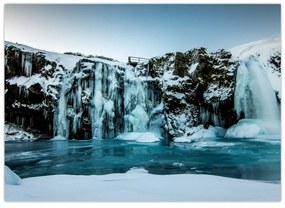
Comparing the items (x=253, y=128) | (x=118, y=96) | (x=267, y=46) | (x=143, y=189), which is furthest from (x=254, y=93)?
(x=118, y=96)

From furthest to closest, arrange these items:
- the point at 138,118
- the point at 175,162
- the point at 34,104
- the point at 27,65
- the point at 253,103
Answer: the point at 34,104, the point at 27,65, the point at 138,118, the point at 253,103, the point at 175,162

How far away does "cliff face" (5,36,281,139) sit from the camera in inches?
307

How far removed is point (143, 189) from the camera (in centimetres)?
303

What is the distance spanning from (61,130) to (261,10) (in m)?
6.77

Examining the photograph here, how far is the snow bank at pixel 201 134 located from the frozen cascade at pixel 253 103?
0.34 m

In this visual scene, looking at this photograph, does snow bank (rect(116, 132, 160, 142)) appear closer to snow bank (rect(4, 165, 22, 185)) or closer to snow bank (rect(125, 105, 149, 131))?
snow bank (rect(125, 105, 149, 131))

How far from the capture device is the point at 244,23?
385 cm

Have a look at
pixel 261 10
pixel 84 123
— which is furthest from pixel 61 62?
pixel 261 10

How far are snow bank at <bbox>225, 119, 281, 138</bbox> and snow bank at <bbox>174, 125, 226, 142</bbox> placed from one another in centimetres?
33

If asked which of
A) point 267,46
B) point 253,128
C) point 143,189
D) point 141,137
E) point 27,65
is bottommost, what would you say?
point 143,189

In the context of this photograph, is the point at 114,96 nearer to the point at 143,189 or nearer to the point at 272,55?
the point at 272,55

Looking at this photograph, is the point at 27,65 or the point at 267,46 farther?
the point at 27,65

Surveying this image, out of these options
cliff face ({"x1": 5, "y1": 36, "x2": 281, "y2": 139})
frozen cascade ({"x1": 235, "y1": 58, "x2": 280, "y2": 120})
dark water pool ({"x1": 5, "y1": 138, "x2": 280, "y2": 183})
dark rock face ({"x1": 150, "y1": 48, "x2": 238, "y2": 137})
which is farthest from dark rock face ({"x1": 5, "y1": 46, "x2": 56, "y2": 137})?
frozen cascade ({"x1": 235, "y1": 58, "x2": 280, "y2": 120})

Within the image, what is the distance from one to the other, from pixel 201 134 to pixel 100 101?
3596 millimetres
